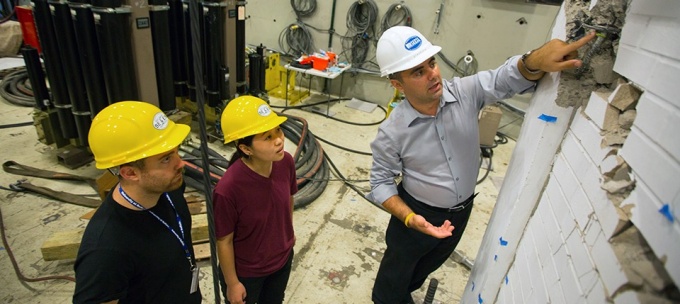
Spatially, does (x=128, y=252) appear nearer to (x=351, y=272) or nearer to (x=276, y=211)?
(x=276, y=211)

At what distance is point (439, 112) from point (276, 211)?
82 centimetres

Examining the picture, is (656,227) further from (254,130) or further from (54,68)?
(54,68)

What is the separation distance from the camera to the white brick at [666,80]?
66cm

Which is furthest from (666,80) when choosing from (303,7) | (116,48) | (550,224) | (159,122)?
(303,7)

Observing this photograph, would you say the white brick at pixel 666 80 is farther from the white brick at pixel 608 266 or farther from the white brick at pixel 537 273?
the white brick at pixel 537 273

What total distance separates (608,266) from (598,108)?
44cm

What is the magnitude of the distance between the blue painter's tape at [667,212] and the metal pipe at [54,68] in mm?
3624

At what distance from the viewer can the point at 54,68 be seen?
278 centimetres

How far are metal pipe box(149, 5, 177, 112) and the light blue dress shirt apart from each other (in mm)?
2342

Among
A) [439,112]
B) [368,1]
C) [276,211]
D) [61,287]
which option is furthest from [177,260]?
[368,1]

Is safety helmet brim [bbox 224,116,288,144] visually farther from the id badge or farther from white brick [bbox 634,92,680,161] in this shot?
white brick [bbox 634,92,680,161]

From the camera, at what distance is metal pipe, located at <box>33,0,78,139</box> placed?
261cm

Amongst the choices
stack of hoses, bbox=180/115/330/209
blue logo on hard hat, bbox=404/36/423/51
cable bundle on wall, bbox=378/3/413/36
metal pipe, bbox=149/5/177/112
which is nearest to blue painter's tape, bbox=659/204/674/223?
blue logo on hard hat, bbox=404/36/423/51

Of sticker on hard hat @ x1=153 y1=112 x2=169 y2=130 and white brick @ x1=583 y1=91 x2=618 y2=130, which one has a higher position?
white brick @ x1=583 y1=91 x2=618 y2=130
